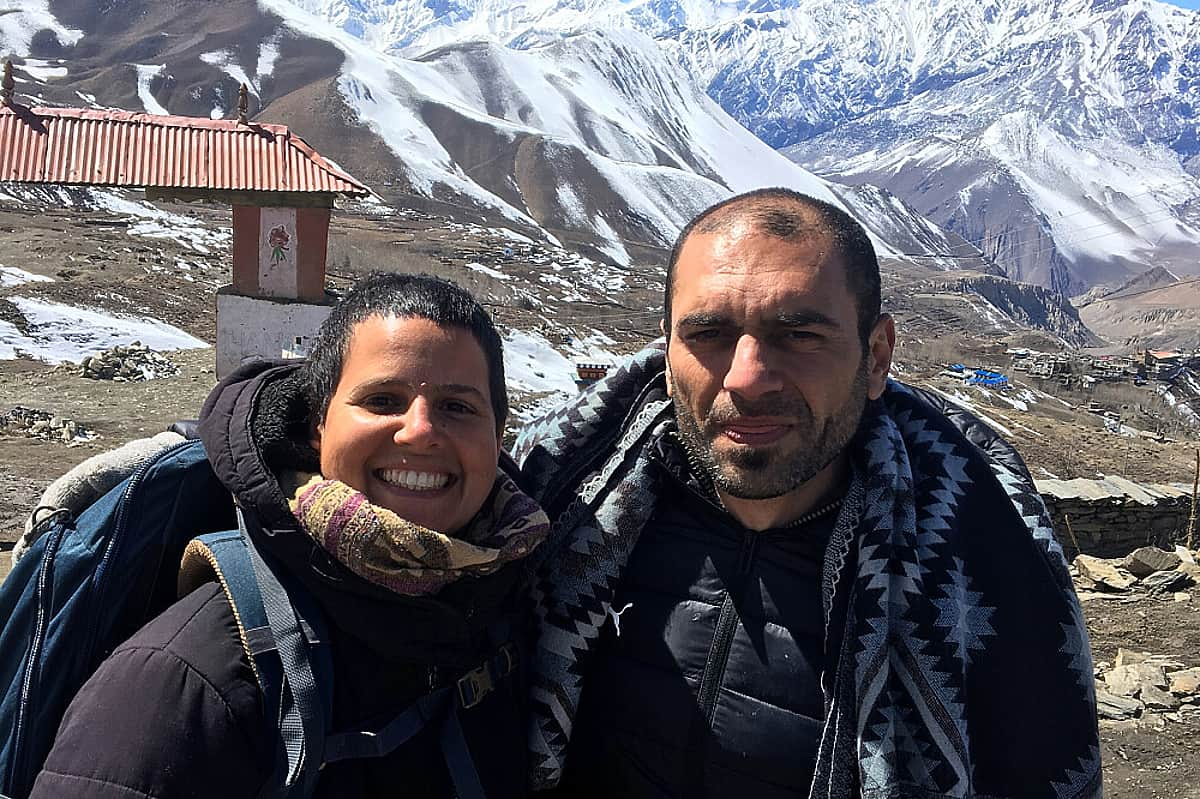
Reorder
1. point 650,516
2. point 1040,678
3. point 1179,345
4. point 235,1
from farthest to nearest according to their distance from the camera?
point 235,1
point 1179,345
point 650,516
point 1040,678

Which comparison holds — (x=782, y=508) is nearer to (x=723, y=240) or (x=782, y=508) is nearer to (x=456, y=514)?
(x=723, y=240)

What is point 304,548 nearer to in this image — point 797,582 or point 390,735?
point 390,735

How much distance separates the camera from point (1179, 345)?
71375 millimetres

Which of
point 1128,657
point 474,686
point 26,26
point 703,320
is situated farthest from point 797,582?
point 26,26

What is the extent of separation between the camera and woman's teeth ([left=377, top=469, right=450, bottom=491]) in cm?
141

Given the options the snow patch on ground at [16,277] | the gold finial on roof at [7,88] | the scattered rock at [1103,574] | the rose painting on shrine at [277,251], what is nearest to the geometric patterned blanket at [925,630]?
the scattered rock at [1103,574]

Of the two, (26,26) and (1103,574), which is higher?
(26,26)

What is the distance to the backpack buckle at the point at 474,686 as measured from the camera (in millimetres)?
1427

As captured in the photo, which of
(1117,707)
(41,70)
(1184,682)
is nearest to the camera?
(1117,707)

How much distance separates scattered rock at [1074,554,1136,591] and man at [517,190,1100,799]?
→ 626 centimetres

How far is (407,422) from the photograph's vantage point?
1395mm

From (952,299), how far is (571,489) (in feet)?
217

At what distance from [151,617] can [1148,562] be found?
769cm

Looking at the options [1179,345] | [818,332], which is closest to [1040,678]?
[818,332]
